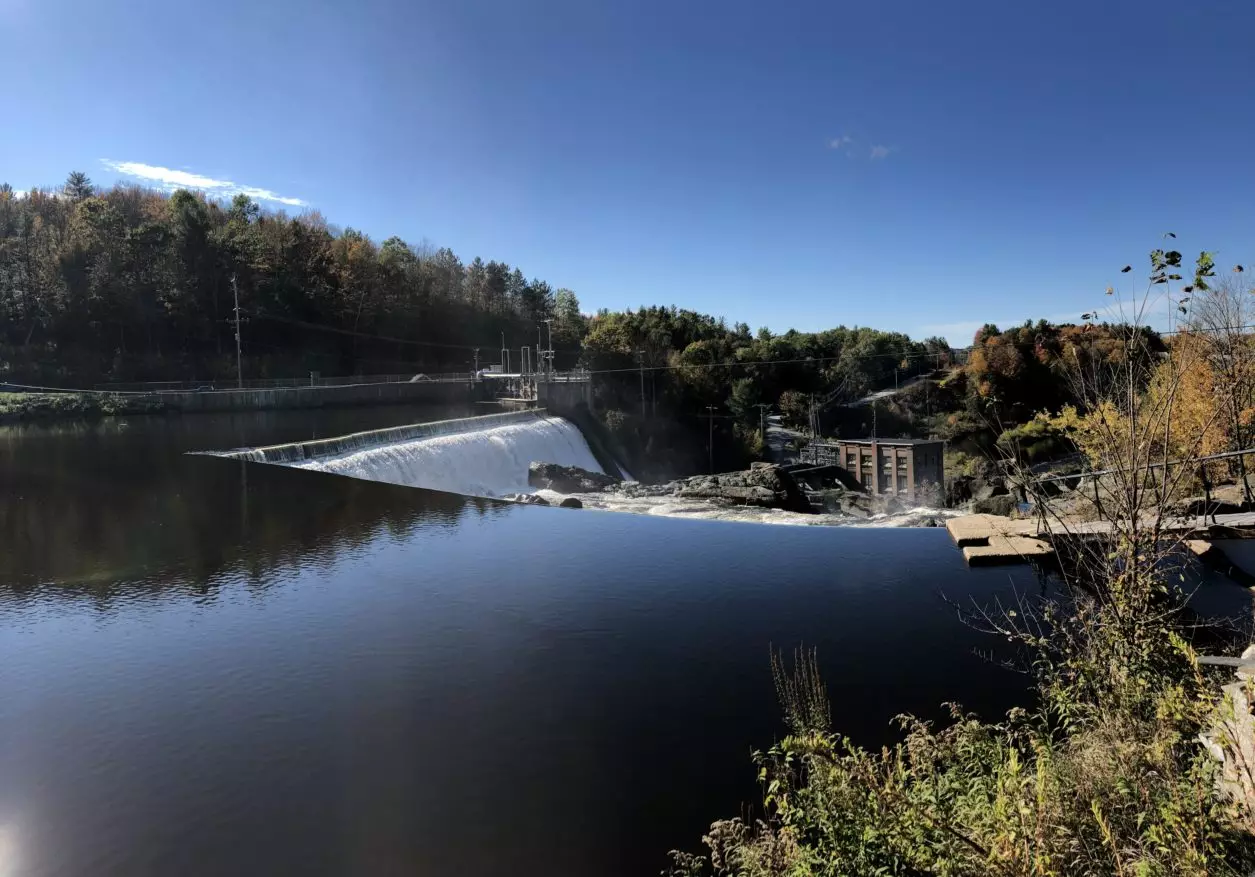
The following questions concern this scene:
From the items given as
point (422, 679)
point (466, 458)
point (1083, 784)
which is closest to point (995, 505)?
point (466, 458)

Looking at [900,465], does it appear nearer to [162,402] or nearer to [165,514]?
[165,514]

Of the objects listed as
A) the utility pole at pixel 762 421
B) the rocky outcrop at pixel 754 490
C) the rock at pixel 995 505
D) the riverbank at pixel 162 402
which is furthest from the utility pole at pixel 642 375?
the rock at pixel 995 505

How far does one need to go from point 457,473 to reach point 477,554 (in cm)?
1010

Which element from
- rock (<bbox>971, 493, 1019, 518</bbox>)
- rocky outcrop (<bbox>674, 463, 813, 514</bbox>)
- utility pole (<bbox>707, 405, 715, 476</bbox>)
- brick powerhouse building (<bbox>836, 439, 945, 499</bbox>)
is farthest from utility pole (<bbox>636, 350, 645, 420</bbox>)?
rock (<bbox>971, 493, 1019, 518</bbox>)

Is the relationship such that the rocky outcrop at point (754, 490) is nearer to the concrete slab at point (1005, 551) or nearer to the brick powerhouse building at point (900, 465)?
the brick powerhouse building at point (900, 465)

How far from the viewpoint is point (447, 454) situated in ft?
68.9

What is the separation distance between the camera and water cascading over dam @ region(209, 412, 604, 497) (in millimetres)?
18359

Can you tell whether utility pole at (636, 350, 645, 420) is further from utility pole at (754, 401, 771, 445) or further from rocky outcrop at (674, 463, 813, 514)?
rocky outcrop at (674, 463, 813, 514)

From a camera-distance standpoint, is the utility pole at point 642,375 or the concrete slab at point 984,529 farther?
the utility pole at point 642,375

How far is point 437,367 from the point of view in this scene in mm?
49188

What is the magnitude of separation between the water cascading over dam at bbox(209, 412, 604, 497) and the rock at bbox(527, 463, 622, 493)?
1.39ft

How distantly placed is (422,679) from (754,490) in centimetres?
1535

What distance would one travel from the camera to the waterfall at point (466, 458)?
18.4m

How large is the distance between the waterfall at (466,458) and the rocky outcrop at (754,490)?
16.5 feet
